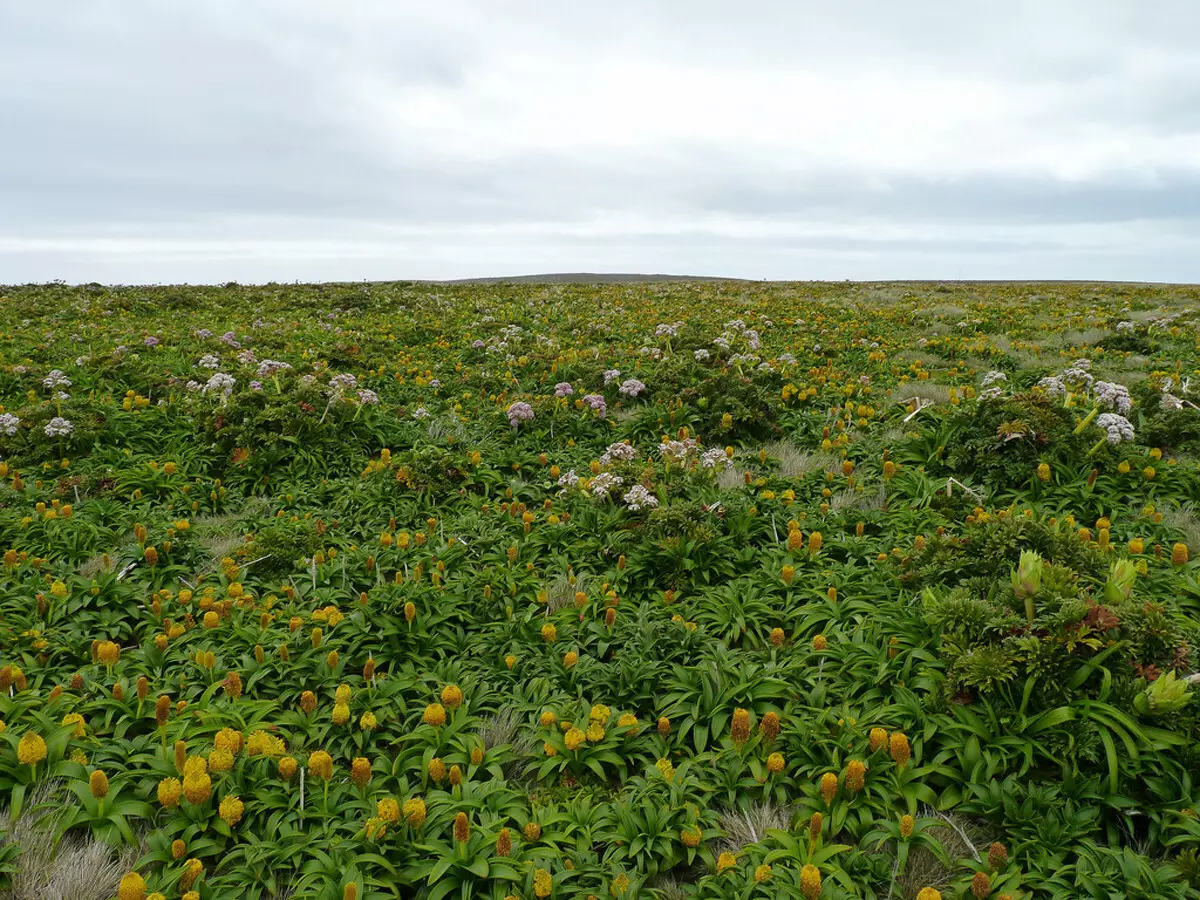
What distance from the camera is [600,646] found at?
14.0ft

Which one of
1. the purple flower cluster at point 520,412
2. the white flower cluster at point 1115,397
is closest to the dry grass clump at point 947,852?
the white flower cluster at point 1115,397

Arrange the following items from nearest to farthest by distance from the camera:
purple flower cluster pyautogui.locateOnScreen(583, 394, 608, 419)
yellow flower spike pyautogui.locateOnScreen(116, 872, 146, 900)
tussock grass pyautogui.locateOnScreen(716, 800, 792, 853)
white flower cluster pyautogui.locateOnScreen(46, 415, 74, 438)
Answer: yellow flower spike pyautogui.locateOnScreen(116, 872, 146, 900) → tussock grass pyautogui.locateOnScreen(716, 800, 792, 853) → white flower cluster pyautogui.locateOnScreen(46, 415, 74, 438) → purple flower cluster pyautogui.locateOnScreen(583, 394, 608, 419)

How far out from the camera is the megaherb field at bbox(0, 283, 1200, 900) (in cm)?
294

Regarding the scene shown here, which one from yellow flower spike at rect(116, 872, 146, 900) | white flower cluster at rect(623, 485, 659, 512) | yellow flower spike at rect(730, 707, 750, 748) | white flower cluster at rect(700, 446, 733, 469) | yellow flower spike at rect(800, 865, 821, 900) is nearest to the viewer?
yellow flower spike at rect(116, 872, 146, 900)

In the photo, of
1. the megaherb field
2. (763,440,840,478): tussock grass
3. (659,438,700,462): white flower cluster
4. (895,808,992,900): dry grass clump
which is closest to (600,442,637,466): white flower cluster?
the megaherb field

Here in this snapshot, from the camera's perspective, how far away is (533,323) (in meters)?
16.2

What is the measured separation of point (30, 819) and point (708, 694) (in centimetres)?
321

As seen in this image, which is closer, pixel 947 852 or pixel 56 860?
pixel 56 860

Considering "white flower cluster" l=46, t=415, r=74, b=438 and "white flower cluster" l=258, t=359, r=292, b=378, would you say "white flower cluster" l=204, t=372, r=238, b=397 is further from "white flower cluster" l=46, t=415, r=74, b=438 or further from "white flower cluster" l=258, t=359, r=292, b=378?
"white flower cluster" l=46, t=415, r=74, b=438

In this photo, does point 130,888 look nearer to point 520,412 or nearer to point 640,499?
point 640,499

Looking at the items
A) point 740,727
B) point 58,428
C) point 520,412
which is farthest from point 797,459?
point 58,428

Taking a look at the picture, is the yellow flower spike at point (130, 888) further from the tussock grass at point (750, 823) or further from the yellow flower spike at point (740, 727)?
the yellow flower spike at point (740, 727)

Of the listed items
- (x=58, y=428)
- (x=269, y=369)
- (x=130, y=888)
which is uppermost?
(x=269, y=369)

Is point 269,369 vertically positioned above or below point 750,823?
above
